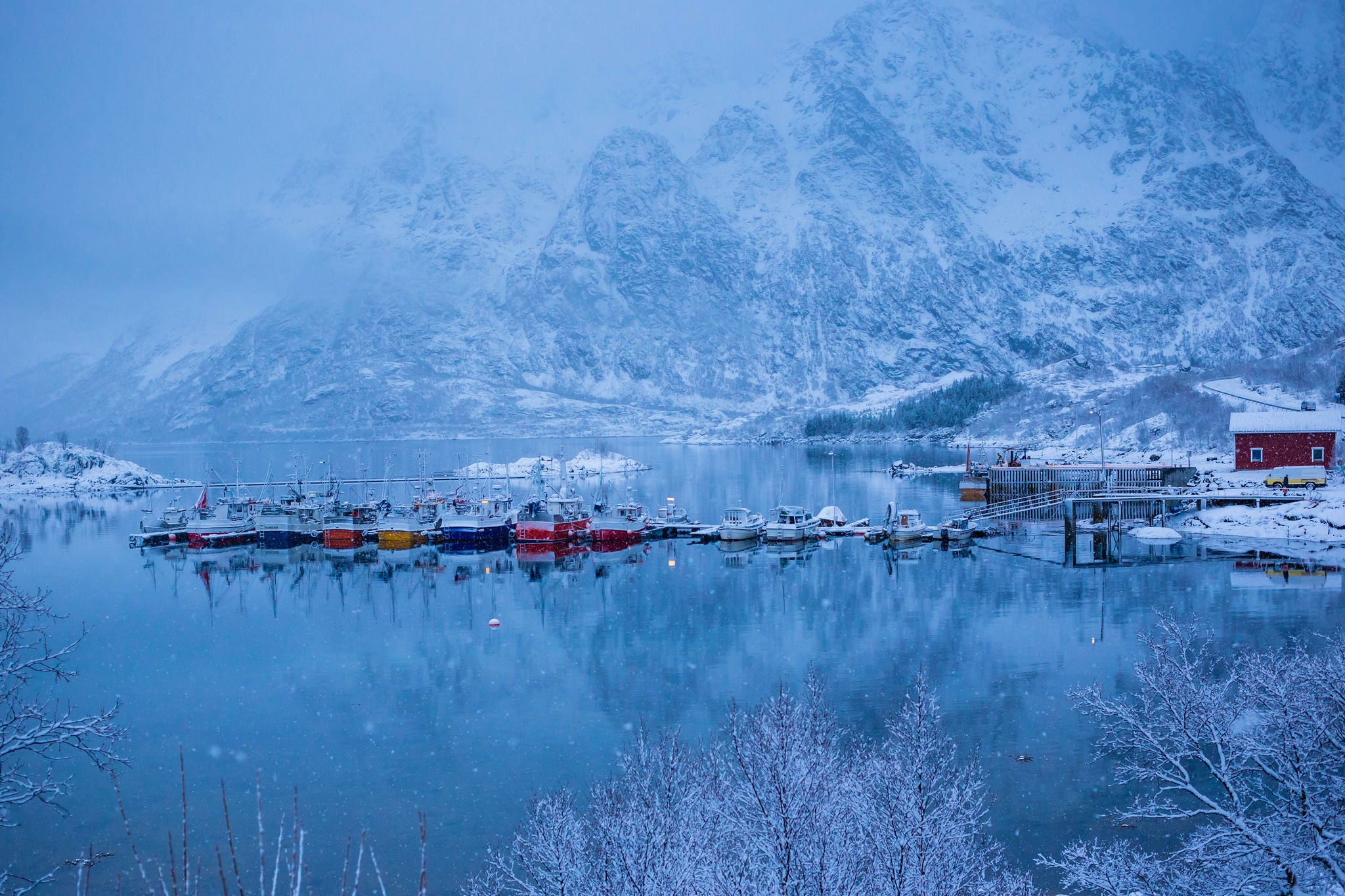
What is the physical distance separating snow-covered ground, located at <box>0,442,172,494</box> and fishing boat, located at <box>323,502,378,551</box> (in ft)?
218

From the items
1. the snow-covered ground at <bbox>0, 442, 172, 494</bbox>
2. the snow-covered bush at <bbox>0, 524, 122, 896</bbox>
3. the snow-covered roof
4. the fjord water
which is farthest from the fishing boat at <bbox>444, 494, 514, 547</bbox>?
the snow-covered ground at <bbox>0, 442, 172, 494</bbox>

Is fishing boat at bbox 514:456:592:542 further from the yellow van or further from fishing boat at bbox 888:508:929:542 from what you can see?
the yellow van

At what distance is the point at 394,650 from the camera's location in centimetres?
3553

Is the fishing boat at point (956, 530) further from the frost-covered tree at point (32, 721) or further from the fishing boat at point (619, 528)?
the frost-covered tree at point (32, 721)

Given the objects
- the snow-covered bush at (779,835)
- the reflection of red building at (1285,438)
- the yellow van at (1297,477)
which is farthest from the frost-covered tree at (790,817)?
the reflection of red building at (1285,438)

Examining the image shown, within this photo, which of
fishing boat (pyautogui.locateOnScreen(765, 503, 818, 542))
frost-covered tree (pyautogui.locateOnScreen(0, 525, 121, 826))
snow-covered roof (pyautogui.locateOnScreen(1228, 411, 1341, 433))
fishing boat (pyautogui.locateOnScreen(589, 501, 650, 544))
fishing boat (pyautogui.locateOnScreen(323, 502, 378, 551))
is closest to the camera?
frost-covered tree (pyautogui.locateOnScreen(0, 525, 121, 826))

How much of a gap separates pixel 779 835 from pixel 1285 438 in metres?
69.3

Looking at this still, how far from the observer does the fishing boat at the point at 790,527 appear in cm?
6084

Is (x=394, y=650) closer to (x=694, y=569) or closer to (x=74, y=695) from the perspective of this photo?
(x=74, y=695)

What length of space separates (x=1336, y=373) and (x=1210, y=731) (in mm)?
138245

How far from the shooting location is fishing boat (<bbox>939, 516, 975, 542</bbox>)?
5966cm

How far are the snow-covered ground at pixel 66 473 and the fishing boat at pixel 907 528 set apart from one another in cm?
9834

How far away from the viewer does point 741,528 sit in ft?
203

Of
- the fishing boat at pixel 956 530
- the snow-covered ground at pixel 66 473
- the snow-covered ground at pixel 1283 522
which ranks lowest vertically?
the fishing boat at pixel 956 530
